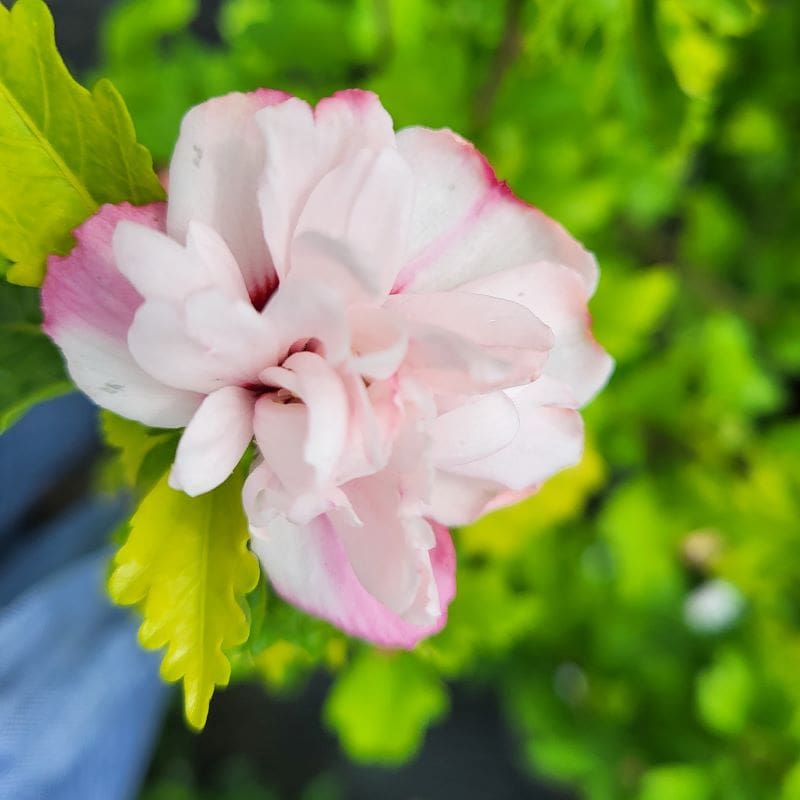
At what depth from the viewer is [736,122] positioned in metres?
0.95

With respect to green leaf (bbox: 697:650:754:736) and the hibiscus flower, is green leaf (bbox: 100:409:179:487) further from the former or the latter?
green leaf (bbox: 697:650:754:736)

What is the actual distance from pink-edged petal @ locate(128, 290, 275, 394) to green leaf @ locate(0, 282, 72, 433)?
10cm

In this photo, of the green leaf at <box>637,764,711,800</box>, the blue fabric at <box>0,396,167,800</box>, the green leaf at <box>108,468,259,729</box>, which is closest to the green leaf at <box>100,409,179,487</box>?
the green leaf at <box>108,468,259,729</box>

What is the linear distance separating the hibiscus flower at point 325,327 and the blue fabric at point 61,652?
0.32 m

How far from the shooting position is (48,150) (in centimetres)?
28

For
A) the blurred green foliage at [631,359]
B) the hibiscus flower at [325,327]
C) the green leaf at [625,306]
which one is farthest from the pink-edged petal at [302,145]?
the green leaf at [625,306]

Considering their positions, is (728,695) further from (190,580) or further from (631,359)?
(190,580)

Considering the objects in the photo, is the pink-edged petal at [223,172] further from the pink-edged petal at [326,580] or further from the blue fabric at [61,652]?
the blue fabric at [61,652]

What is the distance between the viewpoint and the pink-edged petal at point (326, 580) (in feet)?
0.96

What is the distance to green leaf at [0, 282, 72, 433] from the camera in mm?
321

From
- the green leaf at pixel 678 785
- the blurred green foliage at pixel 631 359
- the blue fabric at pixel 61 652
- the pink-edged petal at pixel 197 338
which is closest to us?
the pink-edged petal at pixel 197 338

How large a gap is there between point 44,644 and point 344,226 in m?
0.44

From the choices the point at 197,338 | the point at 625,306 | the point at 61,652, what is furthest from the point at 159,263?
the point at 625,306

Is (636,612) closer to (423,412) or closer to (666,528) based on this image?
(666,528)
